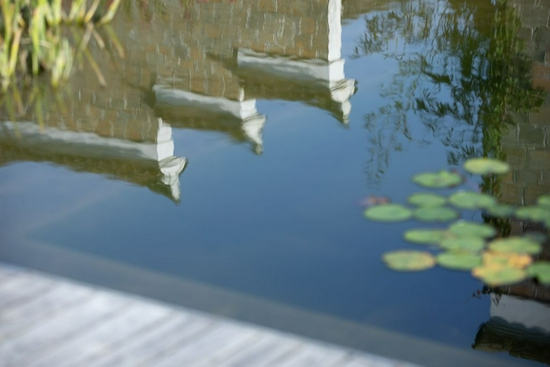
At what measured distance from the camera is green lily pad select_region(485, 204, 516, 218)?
3.85 meters

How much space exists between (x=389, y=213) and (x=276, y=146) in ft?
3.71

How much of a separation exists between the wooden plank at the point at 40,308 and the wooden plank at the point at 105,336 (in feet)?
0.63

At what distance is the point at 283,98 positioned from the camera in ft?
18.2

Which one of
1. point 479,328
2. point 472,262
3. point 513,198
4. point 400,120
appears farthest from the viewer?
point 400,120

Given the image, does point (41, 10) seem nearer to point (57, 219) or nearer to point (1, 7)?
point (1, 7)

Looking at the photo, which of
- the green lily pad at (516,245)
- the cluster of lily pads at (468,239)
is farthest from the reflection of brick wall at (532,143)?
the green lily pad at (516,245)

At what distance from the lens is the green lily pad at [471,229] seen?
364 cm

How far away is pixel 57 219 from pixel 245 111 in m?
1.68

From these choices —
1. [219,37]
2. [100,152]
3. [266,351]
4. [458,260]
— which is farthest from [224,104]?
[266,351]

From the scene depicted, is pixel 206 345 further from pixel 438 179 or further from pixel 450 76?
pixel 450 76

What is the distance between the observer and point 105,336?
280 centimetres

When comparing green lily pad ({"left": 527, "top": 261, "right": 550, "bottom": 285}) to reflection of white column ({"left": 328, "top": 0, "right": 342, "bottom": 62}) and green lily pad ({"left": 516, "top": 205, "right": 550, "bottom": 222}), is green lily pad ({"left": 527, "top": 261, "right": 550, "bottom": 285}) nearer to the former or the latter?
green lily pad ({"left": 516, "top": 205, "right": 550, "bottom": 222})

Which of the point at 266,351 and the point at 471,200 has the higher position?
the point at 471,200

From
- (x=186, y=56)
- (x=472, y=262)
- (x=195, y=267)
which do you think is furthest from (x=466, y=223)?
(x=186, y=56)
